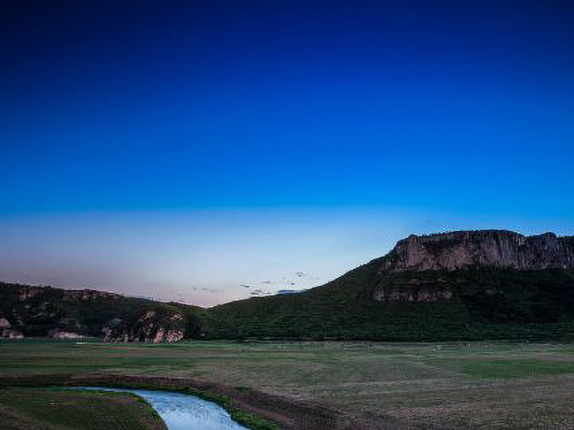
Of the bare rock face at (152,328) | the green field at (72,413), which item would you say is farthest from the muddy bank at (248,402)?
the bare rock face at (152,328)

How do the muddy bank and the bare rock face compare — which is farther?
the bare rock face

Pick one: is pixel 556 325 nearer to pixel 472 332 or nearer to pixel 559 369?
pixel 472 332

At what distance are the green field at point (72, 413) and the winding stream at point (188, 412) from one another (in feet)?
5.45

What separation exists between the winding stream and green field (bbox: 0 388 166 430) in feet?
5.45

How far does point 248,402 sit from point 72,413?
14.3 meters

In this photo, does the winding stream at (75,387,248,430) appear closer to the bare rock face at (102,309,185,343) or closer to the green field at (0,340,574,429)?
the green field at (0,340,574,429)

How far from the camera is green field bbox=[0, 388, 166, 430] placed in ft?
84.4

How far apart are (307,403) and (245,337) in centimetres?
12769

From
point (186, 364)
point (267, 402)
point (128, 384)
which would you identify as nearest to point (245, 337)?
point (186, 364)

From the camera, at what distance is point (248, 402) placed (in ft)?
131

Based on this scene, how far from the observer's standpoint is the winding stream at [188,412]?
33.0 metres

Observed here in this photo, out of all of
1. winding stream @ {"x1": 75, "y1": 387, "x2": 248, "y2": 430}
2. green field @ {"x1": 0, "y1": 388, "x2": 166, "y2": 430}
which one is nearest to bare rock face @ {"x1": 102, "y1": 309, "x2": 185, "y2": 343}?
winding stream @ {"x1": 75, "y1": 387, "x2": 248, "y2": 430}

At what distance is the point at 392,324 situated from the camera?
583 ft

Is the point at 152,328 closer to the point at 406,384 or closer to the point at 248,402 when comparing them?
the point at 406,384
